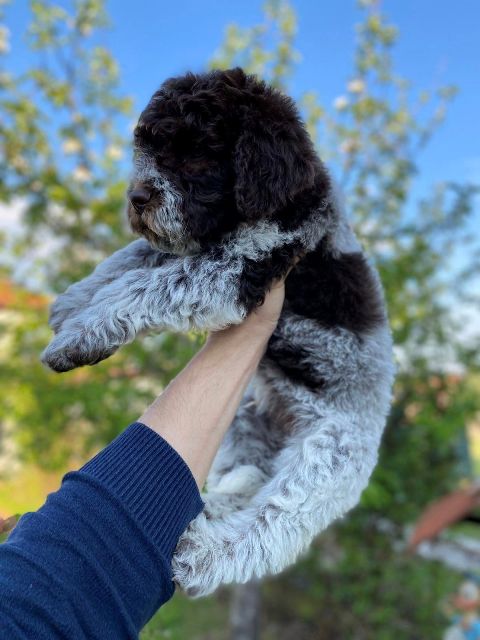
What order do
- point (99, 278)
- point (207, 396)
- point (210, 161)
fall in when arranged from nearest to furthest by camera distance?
point (207, 396) → point (210, 161) → point (99, 278)

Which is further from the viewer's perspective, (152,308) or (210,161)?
(210,161)

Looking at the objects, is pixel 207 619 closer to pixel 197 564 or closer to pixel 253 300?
pixel 197 564

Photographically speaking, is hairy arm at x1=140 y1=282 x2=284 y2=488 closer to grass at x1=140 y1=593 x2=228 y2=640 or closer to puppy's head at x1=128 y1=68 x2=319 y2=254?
puppy's head at x1=128 y1=68 x2=319 y2=254

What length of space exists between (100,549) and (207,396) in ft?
2.45

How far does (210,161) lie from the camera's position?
2561 millimetres

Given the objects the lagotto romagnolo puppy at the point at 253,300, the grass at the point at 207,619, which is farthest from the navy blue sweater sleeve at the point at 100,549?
the grass at the point at 207,619

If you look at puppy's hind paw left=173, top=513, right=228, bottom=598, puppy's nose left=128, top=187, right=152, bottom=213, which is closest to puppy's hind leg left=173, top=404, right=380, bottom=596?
puppy's hind paw left=173, top=513, right=228, bottom=598

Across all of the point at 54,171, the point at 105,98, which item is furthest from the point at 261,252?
the point at 105,98

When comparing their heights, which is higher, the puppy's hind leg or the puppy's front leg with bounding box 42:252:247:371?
the puppy's front leg with bounding box 42:252:247:371

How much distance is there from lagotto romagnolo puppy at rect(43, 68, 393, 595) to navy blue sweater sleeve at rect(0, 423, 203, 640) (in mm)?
583

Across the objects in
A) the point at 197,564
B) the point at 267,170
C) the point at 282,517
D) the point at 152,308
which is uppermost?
the point at 267,170

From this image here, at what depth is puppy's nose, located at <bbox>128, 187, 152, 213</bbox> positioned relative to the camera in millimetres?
2436

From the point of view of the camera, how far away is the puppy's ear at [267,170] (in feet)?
8.00

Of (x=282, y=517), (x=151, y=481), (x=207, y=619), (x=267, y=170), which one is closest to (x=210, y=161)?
(x=267, y=170)
